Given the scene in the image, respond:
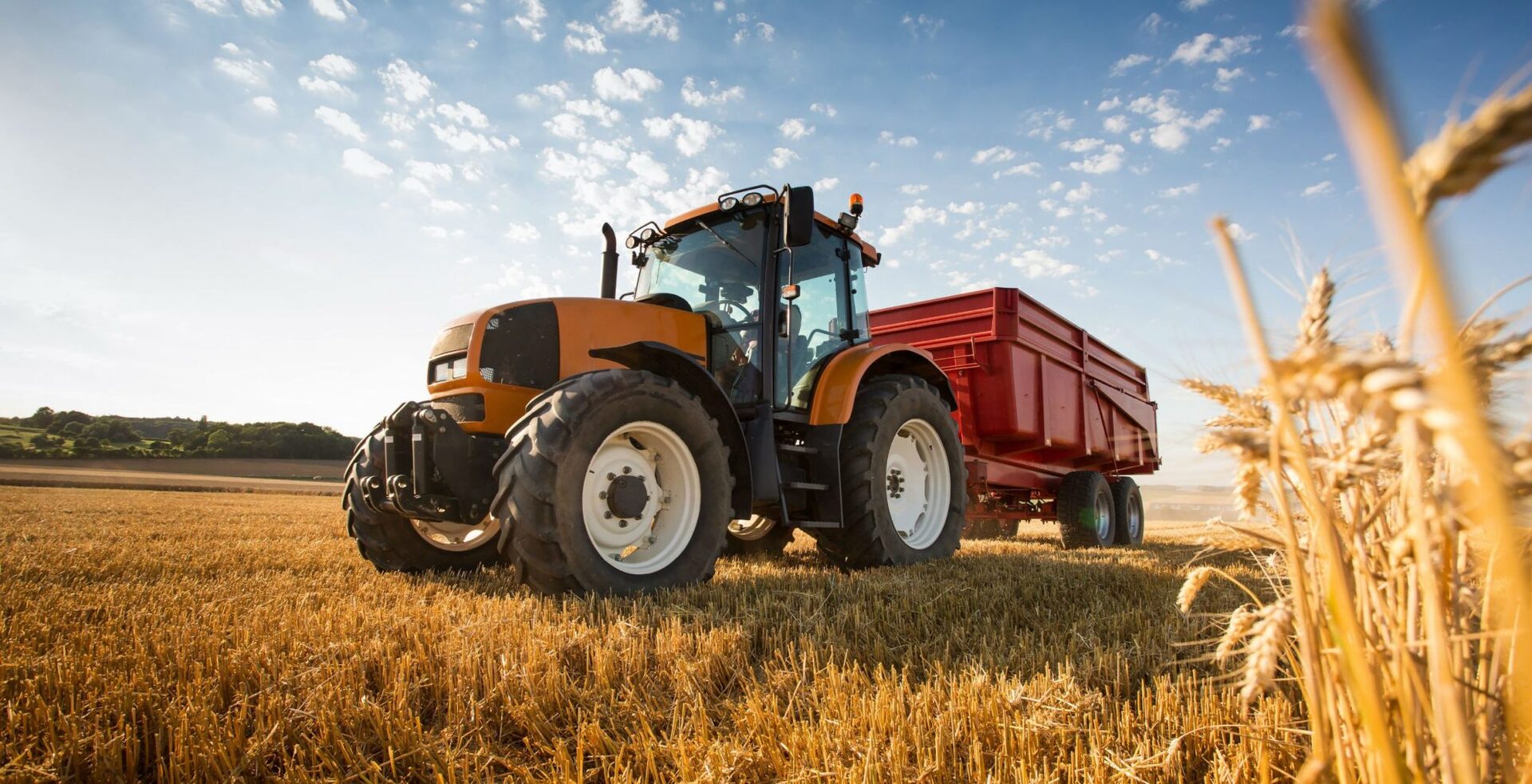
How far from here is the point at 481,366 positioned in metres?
3.95

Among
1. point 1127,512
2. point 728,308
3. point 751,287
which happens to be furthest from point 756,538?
point 1127,512

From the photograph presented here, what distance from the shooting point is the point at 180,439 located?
38750 mm

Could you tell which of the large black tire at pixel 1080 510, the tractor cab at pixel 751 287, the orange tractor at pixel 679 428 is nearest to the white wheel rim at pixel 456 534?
the orange tractor at pixel 679 428

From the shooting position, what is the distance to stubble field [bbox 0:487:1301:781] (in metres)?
1.65

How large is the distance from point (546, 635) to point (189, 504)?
43.6ft

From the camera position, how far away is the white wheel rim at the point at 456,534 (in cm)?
449

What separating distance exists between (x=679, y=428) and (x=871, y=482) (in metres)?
1.47

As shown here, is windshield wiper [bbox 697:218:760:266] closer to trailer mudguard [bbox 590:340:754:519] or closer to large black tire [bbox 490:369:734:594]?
trailer mudguard [bbox 590:340:754:519]

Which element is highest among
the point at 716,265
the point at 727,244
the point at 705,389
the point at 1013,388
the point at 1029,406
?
the point at 727,244

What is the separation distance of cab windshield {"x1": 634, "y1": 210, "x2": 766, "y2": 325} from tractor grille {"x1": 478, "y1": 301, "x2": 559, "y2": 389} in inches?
36.5

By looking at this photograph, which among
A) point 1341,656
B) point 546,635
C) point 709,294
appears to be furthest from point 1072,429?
point 1341,656

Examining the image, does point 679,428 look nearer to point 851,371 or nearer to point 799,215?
point 799,215

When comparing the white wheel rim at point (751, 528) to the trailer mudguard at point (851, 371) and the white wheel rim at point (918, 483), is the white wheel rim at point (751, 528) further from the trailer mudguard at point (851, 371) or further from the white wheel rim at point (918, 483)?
the trailer mudguard at point (851, 371)

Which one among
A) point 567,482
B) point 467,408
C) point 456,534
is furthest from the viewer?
point 456,534
